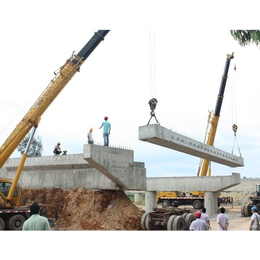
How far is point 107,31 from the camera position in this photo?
15.9 meters

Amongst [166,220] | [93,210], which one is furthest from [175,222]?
[93,210]

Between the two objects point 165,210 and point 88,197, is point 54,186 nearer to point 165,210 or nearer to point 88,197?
point 88,197

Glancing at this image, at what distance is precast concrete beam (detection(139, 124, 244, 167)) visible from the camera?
1212cm

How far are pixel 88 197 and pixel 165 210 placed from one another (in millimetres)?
3875

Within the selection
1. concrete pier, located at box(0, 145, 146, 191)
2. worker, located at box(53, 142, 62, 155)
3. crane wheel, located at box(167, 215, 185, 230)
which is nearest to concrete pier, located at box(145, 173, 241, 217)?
concrete pier, located at box(0, 145, 146, 191)

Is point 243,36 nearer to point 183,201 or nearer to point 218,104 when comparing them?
point 218,104

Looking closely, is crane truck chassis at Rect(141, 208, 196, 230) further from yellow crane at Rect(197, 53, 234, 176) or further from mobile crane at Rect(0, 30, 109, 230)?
yellow crane at Rect(197, 53, 234, 176)

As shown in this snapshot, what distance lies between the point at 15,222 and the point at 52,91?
20.2 ft

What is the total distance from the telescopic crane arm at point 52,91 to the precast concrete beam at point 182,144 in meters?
5.56

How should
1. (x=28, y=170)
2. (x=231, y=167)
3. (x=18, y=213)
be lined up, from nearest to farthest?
1. (x=18, y=213)
2. (x=28, y=170)
3. (x=231, y=167)

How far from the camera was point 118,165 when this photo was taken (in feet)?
52.6

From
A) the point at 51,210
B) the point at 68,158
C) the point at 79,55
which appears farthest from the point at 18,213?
the point at 79,55

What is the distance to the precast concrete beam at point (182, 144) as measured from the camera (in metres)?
12.1

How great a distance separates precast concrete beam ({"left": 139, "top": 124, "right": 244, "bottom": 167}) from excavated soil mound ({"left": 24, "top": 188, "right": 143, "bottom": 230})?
3841mm
